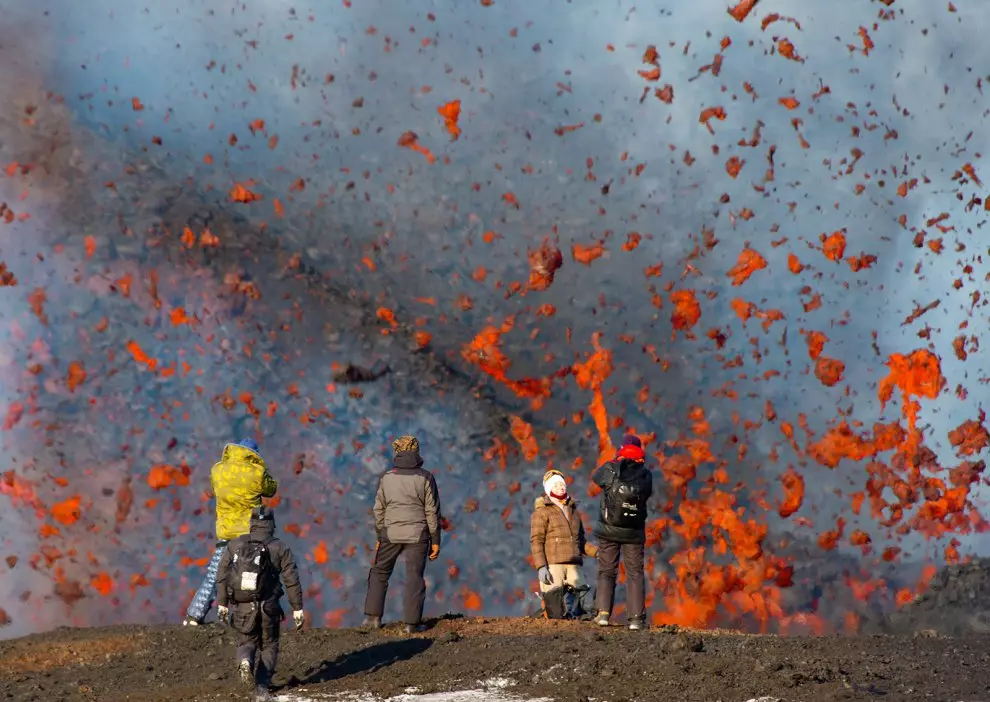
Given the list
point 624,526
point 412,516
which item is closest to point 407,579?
point 412,516

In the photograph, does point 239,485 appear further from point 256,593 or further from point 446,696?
point 446,696

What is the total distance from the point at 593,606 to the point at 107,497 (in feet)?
39.5

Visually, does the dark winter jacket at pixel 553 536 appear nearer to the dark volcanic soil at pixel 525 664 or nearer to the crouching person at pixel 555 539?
the crouching person at pixel 555 539

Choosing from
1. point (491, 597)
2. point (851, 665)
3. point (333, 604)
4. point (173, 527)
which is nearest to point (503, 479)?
point (491, 597)

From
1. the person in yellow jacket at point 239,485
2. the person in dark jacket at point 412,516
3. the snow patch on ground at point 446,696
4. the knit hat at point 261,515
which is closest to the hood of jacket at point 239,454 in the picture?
the person in yellow jacket at point 239,485

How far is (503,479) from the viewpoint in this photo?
25234 mm

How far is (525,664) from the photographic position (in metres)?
10.8

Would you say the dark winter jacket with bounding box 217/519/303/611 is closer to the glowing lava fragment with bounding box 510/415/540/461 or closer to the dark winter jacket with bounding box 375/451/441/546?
the dark winter jacket with bounding box 375/451/441/546

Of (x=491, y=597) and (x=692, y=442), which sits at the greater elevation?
(x=692, y=442)

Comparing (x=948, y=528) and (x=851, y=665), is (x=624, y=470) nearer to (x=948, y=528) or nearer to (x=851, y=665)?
(x=851, y=665)

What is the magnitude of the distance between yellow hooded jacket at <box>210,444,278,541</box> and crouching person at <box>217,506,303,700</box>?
2.77ft

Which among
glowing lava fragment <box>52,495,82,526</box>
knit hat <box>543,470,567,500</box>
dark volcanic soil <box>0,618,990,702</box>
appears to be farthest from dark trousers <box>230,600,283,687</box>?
glowing lava fragment <box>52,495,82,526</box>

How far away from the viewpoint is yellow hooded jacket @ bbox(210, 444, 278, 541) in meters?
11.3

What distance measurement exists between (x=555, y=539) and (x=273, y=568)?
17.4 feet
